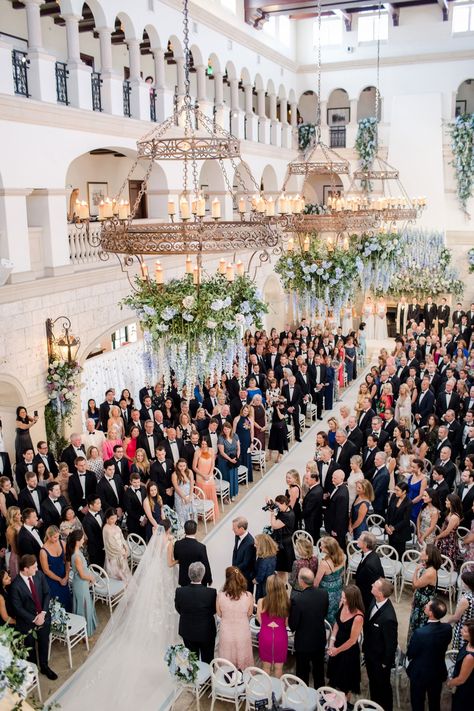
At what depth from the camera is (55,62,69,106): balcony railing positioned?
13.6 meters

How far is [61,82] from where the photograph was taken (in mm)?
13727

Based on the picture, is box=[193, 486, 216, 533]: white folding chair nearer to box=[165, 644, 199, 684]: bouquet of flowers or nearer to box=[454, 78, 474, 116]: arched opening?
box=[165, 644, 199, 684]: bouquet of flowers

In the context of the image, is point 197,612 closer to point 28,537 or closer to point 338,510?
point 28,537

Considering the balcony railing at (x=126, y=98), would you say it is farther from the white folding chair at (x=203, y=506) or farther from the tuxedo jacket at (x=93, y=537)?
the tuxedo jacket at (x=93, y=537)

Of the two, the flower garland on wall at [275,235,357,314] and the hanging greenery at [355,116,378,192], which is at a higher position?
the hanging greenery at [355,116,378,192]

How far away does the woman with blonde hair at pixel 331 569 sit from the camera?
694 centimetres

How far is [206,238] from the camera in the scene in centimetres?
632

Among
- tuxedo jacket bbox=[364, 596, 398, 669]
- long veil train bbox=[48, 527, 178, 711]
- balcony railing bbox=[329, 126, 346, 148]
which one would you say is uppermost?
balcony railing bbox=[329, 126, 346, 148]

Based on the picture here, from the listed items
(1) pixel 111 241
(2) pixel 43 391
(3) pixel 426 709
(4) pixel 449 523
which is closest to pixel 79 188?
(2) pixel 43 391

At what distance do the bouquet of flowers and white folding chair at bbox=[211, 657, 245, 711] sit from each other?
0.19 metres

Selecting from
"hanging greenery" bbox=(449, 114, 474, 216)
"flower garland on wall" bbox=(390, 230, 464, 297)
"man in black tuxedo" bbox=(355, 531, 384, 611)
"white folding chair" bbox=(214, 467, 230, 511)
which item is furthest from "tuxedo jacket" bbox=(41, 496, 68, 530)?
"hanging greenery" bbox=(449, 114, 474, 216)

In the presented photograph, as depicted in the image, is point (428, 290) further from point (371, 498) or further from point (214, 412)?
point (371, 498)

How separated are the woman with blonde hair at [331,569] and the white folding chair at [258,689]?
1.08 metres

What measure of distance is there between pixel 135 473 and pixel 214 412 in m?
3.79
